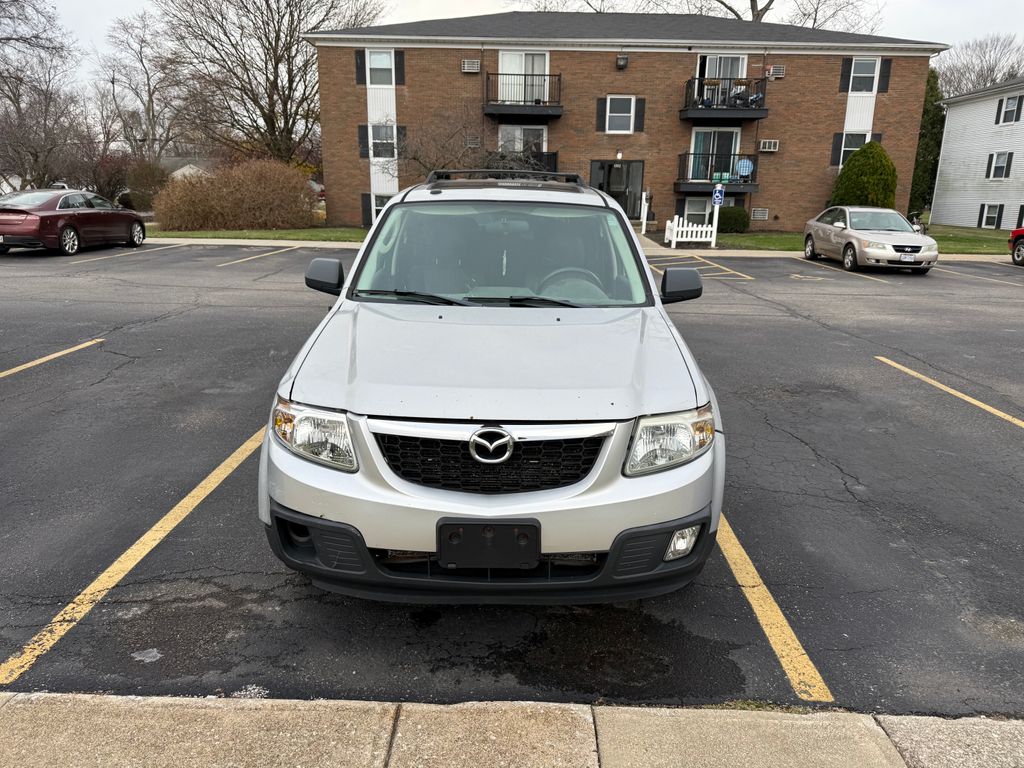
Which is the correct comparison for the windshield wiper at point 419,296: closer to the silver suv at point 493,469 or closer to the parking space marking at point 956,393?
the silver suv at point 493,469

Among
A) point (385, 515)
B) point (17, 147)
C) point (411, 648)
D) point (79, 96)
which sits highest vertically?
point (79, 96)

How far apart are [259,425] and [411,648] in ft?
10.2

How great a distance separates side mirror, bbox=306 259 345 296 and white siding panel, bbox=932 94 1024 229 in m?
39.4

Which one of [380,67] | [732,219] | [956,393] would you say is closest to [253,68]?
[380,67]

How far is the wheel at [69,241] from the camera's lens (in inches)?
648

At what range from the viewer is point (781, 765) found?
2.29 m

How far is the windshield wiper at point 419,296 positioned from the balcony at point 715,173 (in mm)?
27559

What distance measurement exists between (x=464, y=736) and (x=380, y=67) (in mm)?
30148

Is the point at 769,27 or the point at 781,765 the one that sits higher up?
the point at 769,27

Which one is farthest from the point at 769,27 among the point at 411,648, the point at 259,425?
the point at 411,648

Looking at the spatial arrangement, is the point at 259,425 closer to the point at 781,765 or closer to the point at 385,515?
the point at 385,515

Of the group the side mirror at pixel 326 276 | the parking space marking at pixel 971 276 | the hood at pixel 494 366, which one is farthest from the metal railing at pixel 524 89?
the hood at pixel 494 366

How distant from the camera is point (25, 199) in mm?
16250

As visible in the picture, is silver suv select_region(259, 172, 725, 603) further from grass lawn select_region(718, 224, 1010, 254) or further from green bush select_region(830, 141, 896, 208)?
green bush select_region(830, 141, 896, 208)
